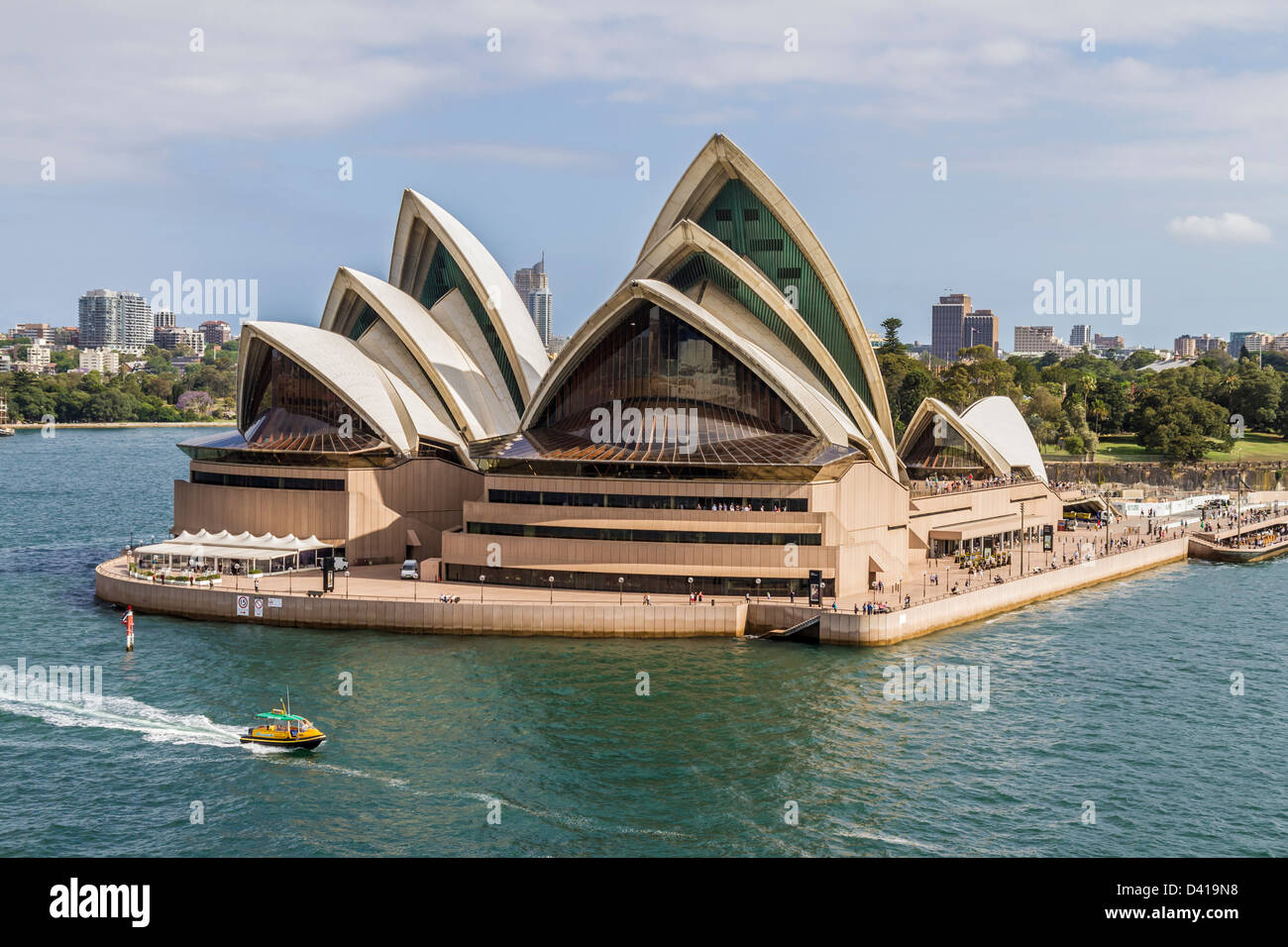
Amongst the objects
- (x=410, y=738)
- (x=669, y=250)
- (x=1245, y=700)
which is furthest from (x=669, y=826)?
(x=669, y=250)

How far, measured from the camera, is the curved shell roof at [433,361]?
73.4 metres

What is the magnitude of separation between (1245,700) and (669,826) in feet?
85.4

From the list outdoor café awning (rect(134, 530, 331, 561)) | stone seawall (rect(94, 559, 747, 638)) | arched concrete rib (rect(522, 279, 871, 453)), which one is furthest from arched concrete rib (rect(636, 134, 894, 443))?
outdoor café awning (rect(134, 530, 331, 561))

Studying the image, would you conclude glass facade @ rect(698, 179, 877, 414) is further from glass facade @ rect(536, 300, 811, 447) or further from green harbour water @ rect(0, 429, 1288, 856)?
green harbour water @ rect(0, 429, 1288, 856)

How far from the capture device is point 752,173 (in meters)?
68.3

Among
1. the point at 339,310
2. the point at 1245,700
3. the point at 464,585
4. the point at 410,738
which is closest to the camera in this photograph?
the point at 410,738

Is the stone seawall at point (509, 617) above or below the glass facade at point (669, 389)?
below

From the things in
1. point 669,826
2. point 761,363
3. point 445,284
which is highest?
point 445,284

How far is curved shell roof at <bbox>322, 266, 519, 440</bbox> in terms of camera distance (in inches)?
2891

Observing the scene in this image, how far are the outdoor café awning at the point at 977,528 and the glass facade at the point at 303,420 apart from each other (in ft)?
115

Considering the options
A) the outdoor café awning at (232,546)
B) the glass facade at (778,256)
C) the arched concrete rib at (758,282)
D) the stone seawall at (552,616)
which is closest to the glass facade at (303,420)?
the outdoor café awning at (232,546)

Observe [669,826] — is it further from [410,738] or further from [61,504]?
[61,504]

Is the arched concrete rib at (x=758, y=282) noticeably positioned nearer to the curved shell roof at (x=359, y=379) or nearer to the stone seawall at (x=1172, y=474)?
the curved shell roof at (x=359, y=379)
